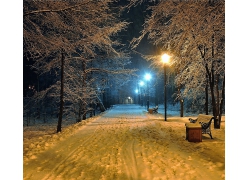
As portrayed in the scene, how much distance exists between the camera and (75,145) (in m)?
7.71

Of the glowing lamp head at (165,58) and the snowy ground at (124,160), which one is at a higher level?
the glowing lamp head at (165,58)

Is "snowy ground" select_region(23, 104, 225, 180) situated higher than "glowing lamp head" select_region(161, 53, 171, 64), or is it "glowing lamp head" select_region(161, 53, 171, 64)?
"glowing lamp head" select_region(161, 53, 171, 64)

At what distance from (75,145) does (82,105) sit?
1120 centimetres

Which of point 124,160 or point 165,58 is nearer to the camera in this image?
point 124,160

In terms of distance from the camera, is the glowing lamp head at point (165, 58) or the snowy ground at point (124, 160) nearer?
the snowy ground at point (124, 160)

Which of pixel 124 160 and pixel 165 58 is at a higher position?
pixel 165 58

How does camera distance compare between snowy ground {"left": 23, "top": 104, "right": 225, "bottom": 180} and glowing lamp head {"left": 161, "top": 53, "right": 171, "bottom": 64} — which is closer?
snowy ground {"left": 23, "top": 104, "right": 225, "bottom": 180}
